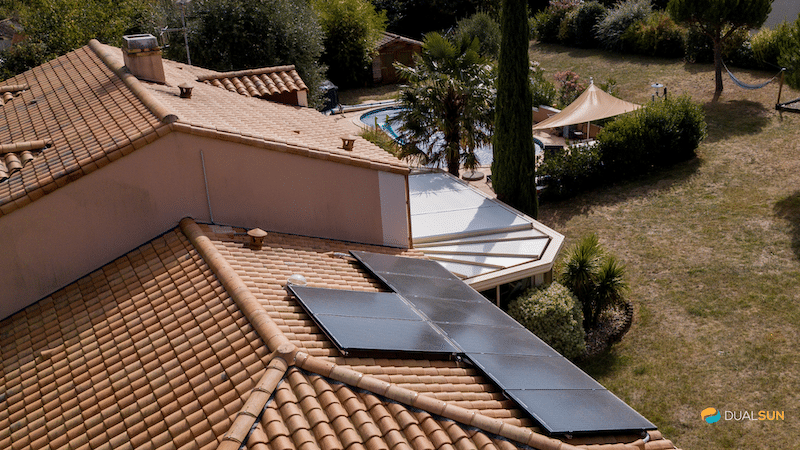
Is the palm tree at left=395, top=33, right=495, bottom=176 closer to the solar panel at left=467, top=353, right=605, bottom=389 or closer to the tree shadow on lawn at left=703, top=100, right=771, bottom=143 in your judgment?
the tree shadow on lawn at left=703, top=100, right=771, bottom=143

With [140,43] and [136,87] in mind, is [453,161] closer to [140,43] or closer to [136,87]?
[140,43]

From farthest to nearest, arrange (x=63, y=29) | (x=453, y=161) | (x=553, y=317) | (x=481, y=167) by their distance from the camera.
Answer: (x=63, y=29)
(x=481, y=167)
(x=453, y=161)
(x=553, y=317)

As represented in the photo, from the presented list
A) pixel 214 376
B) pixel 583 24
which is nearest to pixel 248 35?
pixel 214 376

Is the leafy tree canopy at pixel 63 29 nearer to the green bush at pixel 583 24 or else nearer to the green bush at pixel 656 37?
the green bush at pixel 583 24

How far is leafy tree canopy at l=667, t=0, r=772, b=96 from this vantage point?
36656mm

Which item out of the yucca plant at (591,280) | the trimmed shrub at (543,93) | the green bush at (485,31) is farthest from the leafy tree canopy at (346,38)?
the yucca plant at (591,280)

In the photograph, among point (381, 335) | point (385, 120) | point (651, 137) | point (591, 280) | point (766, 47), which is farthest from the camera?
point (766, 47)

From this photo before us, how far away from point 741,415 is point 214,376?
13551mm

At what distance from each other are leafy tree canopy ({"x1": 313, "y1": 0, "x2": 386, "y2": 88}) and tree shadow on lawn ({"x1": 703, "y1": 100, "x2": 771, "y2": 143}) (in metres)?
27.0

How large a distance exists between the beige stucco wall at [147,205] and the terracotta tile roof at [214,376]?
50cm

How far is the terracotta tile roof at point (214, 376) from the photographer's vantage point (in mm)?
9062

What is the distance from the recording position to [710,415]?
56.6 feet

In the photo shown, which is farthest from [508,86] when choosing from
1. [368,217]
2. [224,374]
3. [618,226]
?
[224,374]

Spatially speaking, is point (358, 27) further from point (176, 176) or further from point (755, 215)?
point (176, 176)
